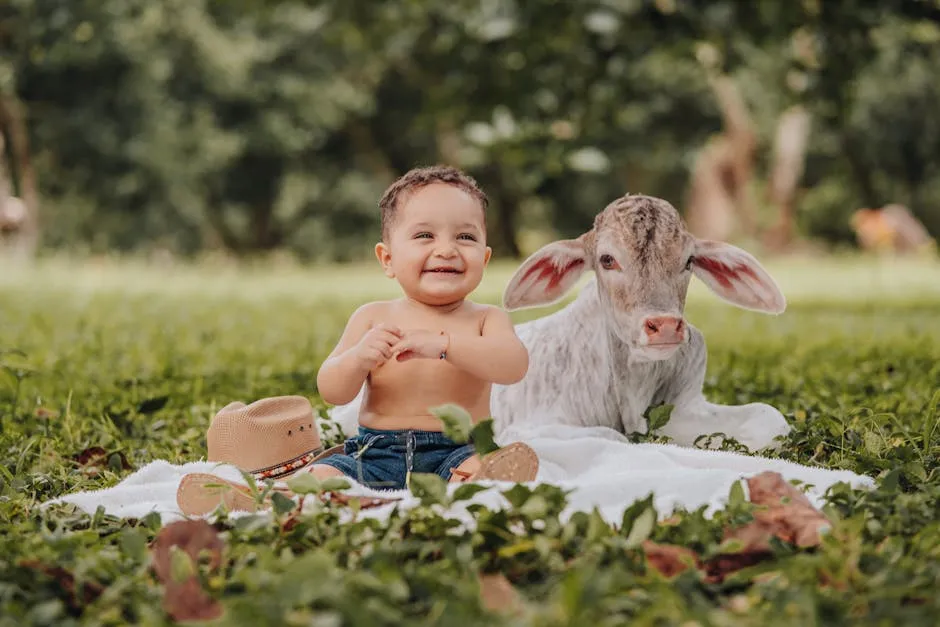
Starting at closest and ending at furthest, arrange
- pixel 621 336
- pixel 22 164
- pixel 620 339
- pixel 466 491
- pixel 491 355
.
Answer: pixel 466 491, pixel 491 355, pixel 621 336, pixel 620 339, pixel 22 164

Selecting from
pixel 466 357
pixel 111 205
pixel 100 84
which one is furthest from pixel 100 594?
pixel 111 205

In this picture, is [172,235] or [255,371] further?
[172,235]

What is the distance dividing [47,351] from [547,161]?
4059 mm

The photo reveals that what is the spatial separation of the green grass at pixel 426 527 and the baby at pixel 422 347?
71 centimetres

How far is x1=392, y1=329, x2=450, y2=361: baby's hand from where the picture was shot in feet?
11.4

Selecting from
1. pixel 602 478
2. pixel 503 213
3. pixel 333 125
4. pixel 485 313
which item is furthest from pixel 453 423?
pixel 333 125

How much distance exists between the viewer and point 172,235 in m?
29.6

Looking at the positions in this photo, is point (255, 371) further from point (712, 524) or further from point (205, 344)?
point (712, 524)

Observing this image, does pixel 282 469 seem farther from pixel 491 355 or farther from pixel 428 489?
pixel 428 489

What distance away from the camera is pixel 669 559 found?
8.42 feet

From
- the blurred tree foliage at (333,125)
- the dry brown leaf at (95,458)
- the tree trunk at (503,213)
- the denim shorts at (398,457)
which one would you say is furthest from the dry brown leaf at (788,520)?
the tree trunk at (503,213)

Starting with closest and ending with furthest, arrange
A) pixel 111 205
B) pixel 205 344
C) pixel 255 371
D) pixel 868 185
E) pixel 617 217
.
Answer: pixel 617 217, pixel 255 371, pixel 205 344, pixel 111 205, pixel 868 185

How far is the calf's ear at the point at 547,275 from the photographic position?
160 inches

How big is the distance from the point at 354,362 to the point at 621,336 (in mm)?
947
